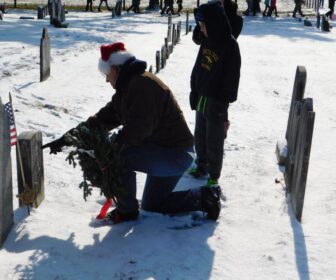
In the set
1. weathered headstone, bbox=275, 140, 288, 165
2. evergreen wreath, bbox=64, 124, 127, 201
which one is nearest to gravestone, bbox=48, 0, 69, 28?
weathered headstone, bbox=275, 140, 288, 165

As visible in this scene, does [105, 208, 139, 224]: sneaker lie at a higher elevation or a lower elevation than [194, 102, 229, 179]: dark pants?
lower

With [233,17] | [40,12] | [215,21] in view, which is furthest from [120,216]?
[40,12]

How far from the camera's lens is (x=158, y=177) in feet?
14.1

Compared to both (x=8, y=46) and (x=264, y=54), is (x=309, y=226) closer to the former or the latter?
(x=8, y=46)

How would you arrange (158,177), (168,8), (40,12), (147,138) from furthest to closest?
(168,8) < (40,12) < (158,177) < (147,138)

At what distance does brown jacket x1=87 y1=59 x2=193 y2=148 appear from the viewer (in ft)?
12.8

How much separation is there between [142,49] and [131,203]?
1027 cm

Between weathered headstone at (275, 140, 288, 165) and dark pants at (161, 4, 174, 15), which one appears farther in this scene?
dark pants at (161, 4, 174, 15)

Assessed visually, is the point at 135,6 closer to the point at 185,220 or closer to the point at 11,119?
the point at 185,220

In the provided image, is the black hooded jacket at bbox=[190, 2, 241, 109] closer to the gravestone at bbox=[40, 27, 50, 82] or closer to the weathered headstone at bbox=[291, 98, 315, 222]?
Result: the weathered headstone at bbox=[291, 98, 315, 222]

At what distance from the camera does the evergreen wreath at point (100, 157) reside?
402 centimetres

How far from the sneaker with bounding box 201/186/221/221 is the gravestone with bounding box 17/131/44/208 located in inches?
52.3

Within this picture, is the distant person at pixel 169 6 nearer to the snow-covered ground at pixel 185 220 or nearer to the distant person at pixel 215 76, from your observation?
the snow-covered ground at pixel 185 220

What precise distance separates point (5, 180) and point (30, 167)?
0.41 meters
